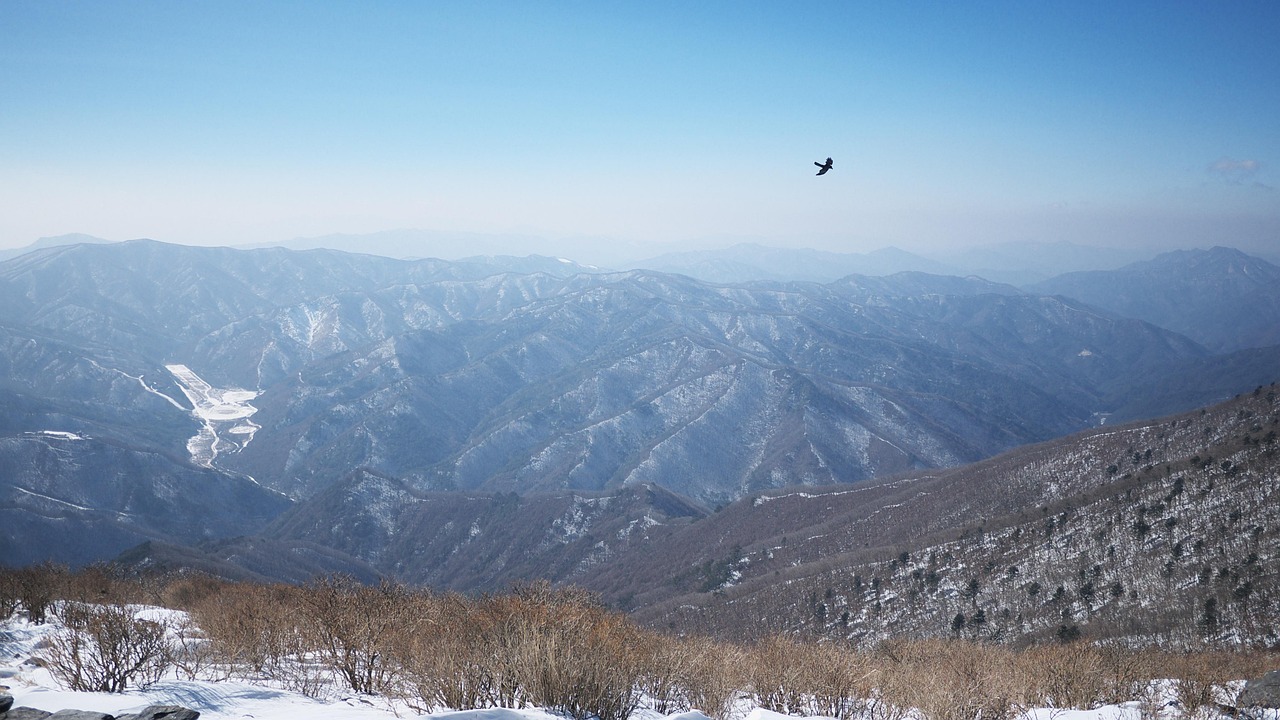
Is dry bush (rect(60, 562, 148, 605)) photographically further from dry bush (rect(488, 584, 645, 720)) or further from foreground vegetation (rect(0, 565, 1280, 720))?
dry bush (rect(488, 584, 645, 720))

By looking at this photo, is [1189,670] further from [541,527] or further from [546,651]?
[541,527]

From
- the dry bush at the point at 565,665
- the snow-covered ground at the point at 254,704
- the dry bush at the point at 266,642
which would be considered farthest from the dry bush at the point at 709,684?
the dry bush at the point at 266,642

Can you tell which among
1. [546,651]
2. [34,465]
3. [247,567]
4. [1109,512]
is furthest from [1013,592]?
[34,465]

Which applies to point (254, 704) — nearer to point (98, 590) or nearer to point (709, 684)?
point (709, 684)

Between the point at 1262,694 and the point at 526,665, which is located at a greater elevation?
the point at 526,665

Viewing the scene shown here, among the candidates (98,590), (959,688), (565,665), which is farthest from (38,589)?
(959,688)
